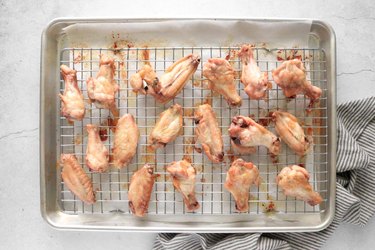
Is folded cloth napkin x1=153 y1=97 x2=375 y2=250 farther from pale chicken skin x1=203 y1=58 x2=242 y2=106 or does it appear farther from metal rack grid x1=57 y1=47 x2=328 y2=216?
pale chicken skin x1=203 y1=58 x2=242 y2=106

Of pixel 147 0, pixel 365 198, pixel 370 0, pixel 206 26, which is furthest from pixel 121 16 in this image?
pixel 365 198

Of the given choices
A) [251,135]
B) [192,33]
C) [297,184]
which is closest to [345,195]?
[297,184]

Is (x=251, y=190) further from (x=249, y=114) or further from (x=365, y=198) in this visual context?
(x=365, y=198)

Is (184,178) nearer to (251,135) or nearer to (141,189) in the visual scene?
(141,189)

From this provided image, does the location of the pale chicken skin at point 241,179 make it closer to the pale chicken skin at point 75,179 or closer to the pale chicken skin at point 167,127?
the pale chicken skin at point 167,127

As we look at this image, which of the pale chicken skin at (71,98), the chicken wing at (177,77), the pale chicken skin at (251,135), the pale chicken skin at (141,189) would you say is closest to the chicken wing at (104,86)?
the pale chicken skin at (71,98)

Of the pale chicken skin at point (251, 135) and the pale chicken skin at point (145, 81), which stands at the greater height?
the pale chicken skin at point (145, 81)
